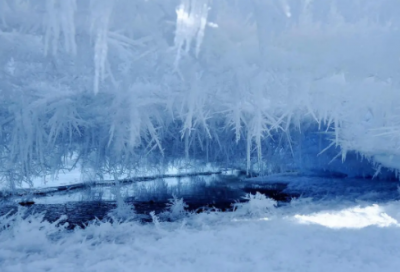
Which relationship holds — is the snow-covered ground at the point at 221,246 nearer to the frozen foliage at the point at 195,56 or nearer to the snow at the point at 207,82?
the snow at the point at 207,82

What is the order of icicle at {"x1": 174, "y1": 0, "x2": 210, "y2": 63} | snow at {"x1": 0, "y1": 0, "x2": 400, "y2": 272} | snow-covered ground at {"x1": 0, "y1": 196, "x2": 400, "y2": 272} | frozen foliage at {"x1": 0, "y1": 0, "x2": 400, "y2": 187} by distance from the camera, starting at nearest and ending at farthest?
1. icicle at {"x1": 174, "y1": 0, "x2": 210, "y2": 63}
2. frozen foliage at {"x1": 0, "y1": 0, "x2": 400, "y2": 187}
3. snow at {"x1": 0, "y1": 0, "x2": 400, "y2": 272}
4. snow-covered ground at {"x1": 0, "y1": 196, "x2": 400, "y2": 272}

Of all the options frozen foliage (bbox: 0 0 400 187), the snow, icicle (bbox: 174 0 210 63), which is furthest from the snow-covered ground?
icicle (bbox: 174 0 210 63)

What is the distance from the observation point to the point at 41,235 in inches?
146

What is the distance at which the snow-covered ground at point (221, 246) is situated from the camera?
2.98 metres

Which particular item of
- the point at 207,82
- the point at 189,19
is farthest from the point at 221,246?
the point at 189,19

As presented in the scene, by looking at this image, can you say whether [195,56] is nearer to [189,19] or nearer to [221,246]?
[189,19]

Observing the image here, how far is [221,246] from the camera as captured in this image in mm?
3480

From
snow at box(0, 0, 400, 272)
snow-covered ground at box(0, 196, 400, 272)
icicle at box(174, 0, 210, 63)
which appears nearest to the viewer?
icicle at box(174, 0, 210, 63)

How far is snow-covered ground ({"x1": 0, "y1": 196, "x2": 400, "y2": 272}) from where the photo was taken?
9.78 ft

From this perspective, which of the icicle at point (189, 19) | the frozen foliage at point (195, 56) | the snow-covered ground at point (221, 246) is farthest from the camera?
the snow-covered ground at point (221, 246)

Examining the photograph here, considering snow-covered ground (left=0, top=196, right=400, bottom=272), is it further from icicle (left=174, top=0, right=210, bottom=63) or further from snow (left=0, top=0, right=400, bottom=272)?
icicle (left=174, top=0, right=210, bottom=63)

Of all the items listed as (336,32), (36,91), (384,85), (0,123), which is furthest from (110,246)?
(384,85)

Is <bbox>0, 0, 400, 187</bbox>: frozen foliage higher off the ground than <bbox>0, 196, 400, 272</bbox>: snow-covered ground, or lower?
higher

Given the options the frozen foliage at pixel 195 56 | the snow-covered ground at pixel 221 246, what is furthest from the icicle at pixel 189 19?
the snow-covered ground at pixel 221 246
